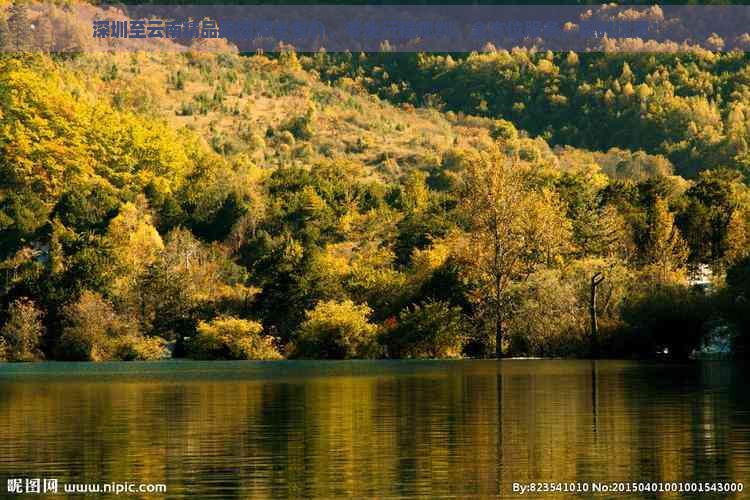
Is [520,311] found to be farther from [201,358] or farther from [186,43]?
[186,43]

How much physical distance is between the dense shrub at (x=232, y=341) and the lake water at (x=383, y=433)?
26.3m

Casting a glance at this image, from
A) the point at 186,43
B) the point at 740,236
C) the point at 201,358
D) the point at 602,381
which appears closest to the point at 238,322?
the point at 201,358

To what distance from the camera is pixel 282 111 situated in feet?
469

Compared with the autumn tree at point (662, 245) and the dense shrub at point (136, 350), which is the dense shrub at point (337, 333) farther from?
the autumn tree at point (662, 245)

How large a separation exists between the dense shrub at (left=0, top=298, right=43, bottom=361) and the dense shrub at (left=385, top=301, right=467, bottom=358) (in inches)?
726

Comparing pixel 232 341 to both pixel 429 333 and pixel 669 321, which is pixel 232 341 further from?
pixel 669 321

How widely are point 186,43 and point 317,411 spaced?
134385 millimetres

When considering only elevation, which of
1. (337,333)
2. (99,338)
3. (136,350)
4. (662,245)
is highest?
(662,245)

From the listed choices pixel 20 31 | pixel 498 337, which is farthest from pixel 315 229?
pixel 20 31

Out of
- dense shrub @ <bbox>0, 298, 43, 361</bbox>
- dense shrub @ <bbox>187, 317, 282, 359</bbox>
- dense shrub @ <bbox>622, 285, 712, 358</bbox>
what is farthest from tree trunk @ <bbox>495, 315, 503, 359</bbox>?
dense shrub @ <bbox>0, 298, 43, 361</bbox>

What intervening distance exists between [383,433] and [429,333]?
4056 cm

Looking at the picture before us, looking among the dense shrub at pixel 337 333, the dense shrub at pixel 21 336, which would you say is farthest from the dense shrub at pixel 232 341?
the dense shrub at pixel 21 336

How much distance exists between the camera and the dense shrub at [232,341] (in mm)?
70188

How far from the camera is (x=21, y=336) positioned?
71.8m
